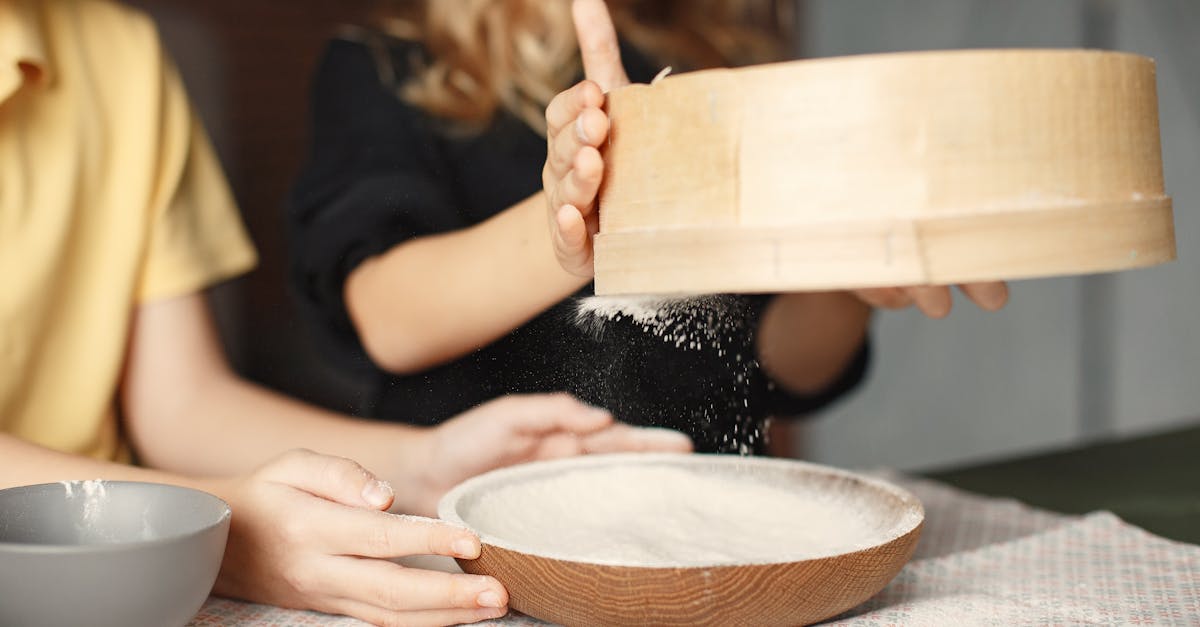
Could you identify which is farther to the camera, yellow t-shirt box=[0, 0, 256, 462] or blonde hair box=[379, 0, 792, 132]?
blonde hair box=[379, 0, 792, 132]

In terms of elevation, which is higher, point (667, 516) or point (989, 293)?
point (989, 293)

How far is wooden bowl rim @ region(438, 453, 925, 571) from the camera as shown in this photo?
0.48 m

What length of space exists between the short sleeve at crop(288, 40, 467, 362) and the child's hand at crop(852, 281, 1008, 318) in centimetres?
31

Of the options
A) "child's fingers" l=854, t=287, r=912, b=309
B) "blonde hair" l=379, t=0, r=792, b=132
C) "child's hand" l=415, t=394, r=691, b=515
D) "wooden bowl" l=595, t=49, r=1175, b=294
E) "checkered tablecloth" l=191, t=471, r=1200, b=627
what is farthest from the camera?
"blonde hair" l=379, t=0, r=792, b=132

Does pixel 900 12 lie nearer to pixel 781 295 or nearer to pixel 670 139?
pixel 781 295

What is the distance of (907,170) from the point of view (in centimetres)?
43

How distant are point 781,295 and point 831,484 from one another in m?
0.37

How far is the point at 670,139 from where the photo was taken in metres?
0.47

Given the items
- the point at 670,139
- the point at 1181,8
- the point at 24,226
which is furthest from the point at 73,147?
the point at 1181,8

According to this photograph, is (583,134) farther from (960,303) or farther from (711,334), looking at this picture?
(960,303)

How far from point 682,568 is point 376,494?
0.16 m

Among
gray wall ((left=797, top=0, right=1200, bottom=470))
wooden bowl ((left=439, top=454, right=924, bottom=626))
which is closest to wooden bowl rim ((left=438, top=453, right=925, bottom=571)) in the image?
wooden bowl ((left=439, top=454, right=924, bottom=626))

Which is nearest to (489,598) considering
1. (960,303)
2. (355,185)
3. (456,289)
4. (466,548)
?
(466,548)

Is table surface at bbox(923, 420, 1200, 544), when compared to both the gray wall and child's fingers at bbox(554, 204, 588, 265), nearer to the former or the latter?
child's fingers at bbox(554, 204, 588, 265)
